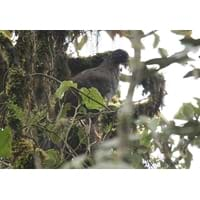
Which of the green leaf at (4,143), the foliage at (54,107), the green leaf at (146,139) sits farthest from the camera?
the foliage at (54,107)

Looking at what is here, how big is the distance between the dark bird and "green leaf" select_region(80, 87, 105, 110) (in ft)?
0.10

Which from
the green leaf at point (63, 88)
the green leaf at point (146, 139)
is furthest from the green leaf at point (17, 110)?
the green leaf at point (146, 139)

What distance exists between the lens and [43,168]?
1203mm

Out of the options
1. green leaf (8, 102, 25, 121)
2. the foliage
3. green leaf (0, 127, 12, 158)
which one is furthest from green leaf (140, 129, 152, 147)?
green leaf (8, 102, 25, 121)

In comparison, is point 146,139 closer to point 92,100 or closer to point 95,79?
point 92,100

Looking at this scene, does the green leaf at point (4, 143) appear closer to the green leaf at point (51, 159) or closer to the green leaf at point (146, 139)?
the green leaf at point (51, 159)

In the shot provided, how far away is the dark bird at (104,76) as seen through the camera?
1313 mm

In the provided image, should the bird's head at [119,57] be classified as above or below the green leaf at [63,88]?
above

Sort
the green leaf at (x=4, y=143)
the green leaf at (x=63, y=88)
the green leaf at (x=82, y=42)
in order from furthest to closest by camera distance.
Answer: the green leaf at (x=82, y=42)
the green leaf at (x=63, y=88)
the green leaf at (x=4, y=143)

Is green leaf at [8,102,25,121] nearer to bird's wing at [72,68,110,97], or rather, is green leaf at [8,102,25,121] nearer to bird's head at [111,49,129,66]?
bird's wing at [72,68,110,97]

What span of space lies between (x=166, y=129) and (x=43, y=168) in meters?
0.62

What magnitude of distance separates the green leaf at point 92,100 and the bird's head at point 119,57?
0.55 feet
